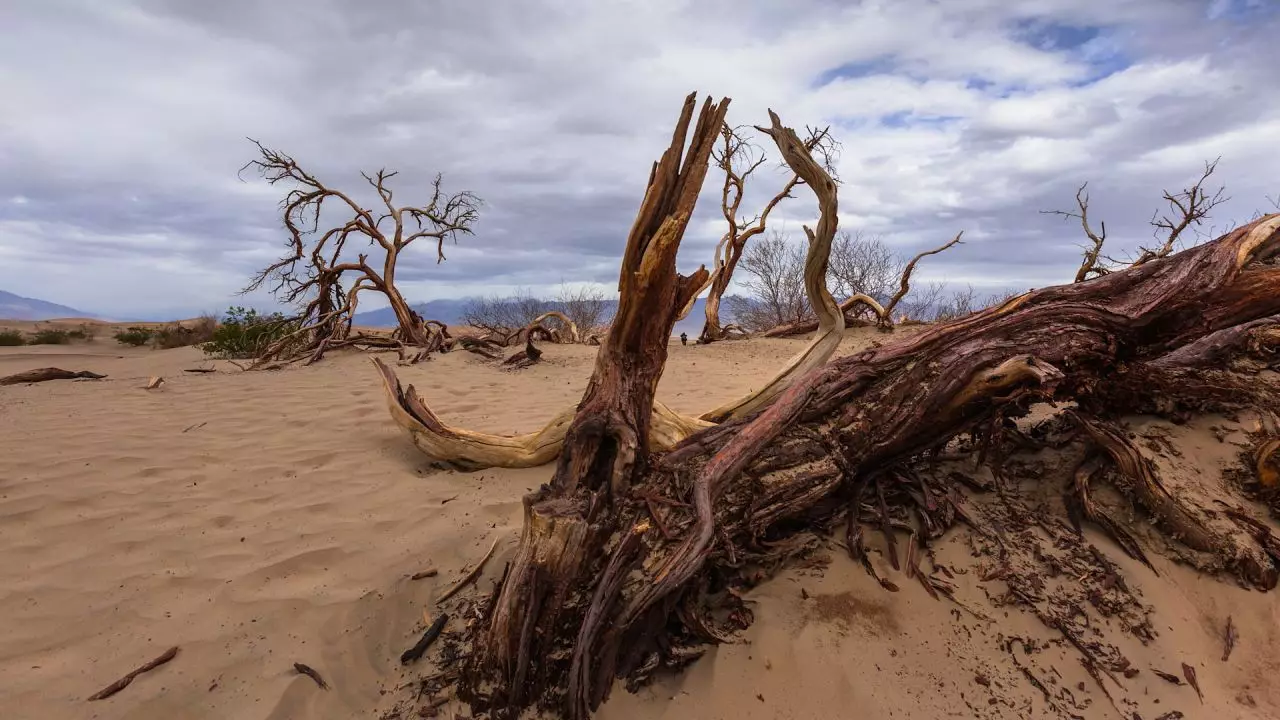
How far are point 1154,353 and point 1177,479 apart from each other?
65 cm

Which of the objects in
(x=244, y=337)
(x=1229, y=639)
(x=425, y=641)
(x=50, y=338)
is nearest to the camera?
(x=1229, y=639)

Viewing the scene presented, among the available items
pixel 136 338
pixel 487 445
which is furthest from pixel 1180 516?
pixel 136 338

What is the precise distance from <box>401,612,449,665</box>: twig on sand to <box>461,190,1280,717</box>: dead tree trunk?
1.03ft

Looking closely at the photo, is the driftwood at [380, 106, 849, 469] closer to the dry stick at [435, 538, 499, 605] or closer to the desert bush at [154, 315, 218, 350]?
the dry stick at [435, 538, 499, 605]

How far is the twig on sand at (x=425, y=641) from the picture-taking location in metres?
2.50

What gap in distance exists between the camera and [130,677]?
95.6 inches

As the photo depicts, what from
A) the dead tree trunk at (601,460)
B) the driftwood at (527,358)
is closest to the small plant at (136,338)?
the driftwood at (527,358)

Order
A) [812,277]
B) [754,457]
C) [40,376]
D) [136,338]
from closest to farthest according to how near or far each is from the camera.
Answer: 1. [754,457]
2. [812,277]
3. [40,376]
4. [136,338]

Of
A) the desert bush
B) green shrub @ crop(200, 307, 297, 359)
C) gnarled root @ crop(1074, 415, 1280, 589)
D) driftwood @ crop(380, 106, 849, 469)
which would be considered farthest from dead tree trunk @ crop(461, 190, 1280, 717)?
the desert bush

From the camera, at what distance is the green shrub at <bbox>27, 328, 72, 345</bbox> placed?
16581 mm

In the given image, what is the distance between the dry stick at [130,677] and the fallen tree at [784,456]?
127 centimetres

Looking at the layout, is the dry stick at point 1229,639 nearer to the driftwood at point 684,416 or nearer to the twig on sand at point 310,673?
the driftwood at point 684,416

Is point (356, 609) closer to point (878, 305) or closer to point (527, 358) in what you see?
point (527, 358)

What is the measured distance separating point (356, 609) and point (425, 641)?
485 millimetres
